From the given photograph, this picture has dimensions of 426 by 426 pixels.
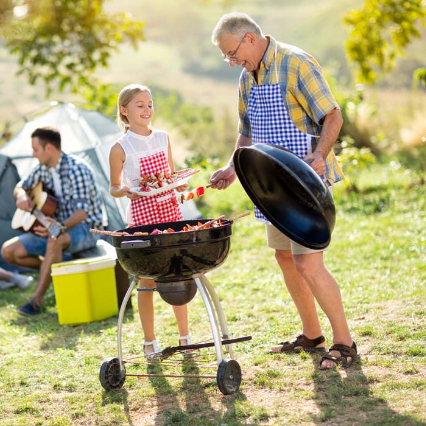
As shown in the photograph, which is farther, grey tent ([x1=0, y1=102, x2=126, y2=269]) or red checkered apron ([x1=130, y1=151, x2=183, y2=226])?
grey tent ([x1=0, y1=102, x2=126, y2=269])

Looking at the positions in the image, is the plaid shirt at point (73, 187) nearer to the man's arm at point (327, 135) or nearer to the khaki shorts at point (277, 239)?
the khaki shorts at point (277, 239)

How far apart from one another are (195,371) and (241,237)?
3.74 metres

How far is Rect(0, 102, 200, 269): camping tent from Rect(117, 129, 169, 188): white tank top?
3.08m

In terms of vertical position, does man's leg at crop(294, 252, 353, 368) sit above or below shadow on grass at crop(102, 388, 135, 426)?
above

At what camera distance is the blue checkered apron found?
149 inches

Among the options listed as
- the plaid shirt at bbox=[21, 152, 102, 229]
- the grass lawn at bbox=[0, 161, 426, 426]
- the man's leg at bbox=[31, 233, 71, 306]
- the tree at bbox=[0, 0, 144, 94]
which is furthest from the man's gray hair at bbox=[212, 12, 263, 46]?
the tree at bbox=[0, 0, 144, 94]

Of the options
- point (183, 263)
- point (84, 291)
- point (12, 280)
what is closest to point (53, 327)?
point (84, 291)

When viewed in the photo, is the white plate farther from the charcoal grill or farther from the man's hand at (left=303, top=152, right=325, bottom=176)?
the man's hand at (left=303, top=152, right=325, bottom=176)

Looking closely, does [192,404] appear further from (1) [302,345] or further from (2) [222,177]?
(2) [222,177]

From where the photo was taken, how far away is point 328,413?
3.20 meters

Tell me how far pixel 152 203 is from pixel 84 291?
1.55m

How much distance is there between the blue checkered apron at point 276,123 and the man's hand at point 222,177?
0.77 ft

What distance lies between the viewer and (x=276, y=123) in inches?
150

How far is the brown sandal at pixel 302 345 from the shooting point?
4.10 meters
